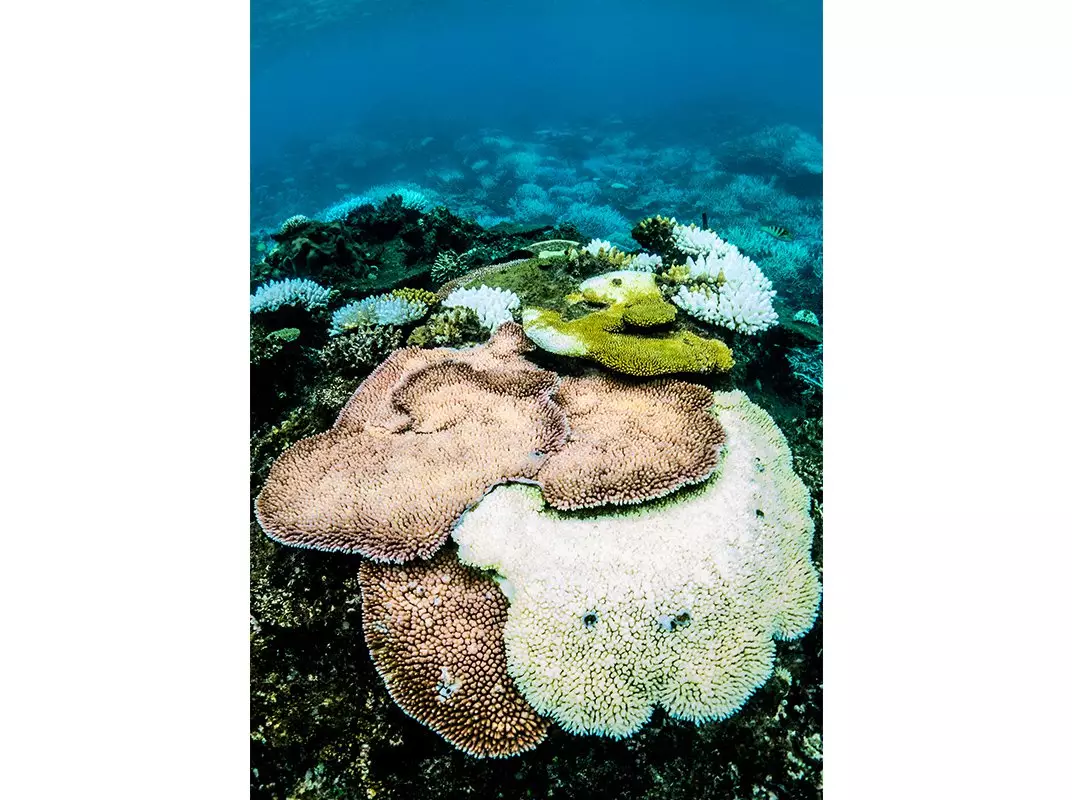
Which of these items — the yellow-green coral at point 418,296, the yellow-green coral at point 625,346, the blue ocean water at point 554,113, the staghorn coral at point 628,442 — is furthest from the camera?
the blue ocean water at point 554,113

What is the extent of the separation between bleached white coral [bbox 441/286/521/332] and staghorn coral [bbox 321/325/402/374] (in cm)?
40

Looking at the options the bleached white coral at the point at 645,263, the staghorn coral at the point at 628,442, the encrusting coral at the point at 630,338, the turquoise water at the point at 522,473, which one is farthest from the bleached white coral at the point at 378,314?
the bleached white coral at the point at 645,263

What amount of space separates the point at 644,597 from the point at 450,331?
172 centimetres

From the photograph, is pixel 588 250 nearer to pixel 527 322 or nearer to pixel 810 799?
pixel 527 322

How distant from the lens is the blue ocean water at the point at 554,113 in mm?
→ 6273

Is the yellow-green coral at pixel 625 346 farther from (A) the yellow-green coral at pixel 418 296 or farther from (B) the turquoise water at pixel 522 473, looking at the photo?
(A) the yellow-green coral at pixel 418 296

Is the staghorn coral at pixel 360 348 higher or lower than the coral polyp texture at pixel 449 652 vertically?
higher

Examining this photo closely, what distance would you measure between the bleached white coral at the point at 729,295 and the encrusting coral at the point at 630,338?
0.61ft

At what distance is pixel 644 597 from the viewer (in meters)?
2.04

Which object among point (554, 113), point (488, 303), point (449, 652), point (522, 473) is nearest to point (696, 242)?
point (488, 303)

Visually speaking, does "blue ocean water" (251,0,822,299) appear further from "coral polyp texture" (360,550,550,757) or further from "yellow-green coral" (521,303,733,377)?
"coral polyp texture" (360,550,550,757)
